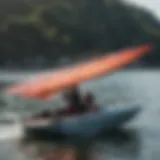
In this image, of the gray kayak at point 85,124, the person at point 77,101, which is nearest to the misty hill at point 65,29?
the person at point 77,101

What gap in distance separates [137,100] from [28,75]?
482 mm

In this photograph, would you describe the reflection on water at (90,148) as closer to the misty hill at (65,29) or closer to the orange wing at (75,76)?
the orange wing at (75,76)

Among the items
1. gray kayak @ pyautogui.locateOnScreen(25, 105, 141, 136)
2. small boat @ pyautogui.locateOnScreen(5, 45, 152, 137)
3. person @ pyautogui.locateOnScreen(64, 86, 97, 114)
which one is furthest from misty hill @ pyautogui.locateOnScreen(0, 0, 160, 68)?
gray kayak @ pyautogui.locateOnScreen(25, 105, 141, 136)

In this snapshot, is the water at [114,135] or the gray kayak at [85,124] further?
the gray kayak at [85,124]

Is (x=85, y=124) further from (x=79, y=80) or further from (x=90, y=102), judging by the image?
(x=79, y=80)

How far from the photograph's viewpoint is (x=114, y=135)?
2.04 meters

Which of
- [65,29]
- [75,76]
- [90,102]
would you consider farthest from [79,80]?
[65,29]

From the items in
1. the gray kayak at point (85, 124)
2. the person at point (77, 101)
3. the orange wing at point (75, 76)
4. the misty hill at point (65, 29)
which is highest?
the misty hill at point (65, 29)

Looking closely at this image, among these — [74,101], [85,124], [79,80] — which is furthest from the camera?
[85,124]

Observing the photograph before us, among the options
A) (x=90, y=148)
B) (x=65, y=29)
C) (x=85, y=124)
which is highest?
(x=65, y=29)

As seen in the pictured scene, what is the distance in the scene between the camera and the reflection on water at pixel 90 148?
194 cm

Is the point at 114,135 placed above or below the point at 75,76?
below

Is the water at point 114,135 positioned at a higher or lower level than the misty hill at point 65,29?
lower

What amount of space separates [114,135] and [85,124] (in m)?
0.16
